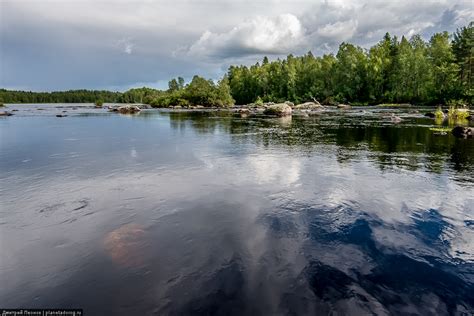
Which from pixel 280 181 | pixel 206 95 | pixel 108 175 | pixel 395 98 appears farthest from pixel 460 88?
pixel 108 175

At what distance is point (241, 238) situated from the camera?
947 centimetres

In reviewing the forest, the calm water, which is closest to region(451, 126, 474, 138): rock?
the calm water

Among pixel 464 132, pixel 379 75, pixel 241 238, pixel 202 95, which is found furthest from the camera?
pixel 202 95

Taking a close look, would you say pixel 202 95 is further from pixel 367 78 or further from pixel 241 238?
pixel 241 238

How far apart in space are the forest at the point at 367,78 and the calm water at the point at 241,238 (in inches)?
3192

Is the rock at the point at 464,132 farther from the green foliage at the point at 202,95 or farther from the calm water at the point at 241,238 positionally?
the green foliage at the point at 202,95

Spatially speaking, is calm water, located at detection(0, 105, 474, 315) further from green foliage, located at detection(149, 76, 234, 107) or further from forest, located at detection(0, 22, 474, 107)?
green foliage, located at detection(149, 76, 234, 107)

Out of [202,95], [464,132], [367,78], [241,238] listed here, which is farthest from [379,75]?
[241,238]

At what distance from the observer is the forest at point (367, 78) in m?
88.4

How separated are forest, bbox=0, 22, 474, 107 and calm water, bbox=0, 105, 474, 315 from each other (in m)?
81.1

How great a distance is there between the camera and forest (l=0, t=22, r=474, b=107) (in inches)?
3479

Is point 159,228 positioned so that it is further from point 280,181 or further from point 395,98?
point 395,98

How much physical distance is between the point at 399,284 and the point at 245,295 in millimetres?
3658

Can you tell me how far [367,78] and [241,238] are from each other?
11997 centimetres
